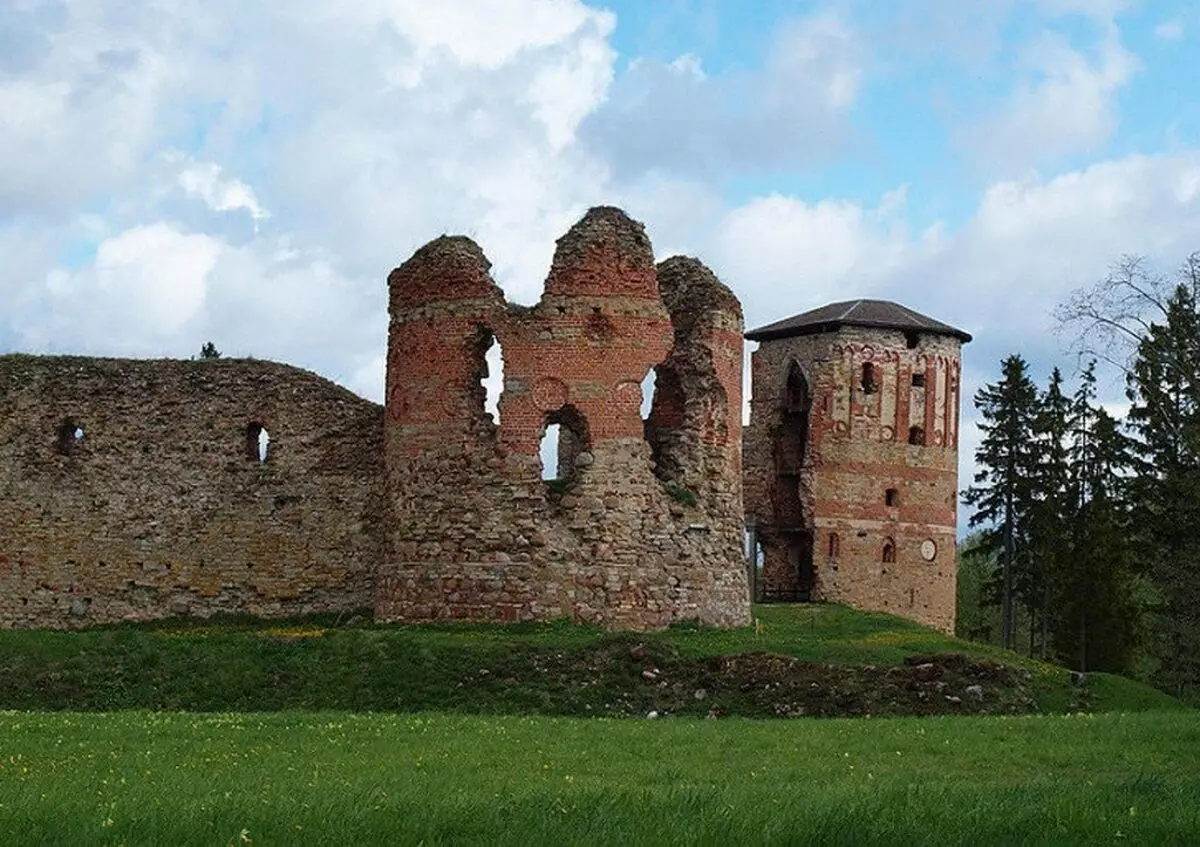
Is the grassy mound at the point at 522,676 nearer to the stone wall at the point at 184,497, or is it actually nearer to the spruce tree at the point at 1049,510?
the stone wall at the point at 184,497

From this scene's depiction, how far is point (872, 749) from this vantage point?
647 inches

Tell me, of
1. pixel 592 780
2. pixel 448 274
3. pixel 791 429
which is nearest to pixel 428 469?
pixel 448 274

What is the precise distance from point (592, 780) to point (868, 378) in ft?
115

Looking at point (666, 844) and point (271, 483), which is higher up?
point (271, 483)

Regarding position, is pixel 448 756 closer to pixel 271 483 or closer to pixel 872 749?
pixel 872 749

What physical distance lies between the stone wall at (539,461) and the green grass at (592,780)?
7678 mm

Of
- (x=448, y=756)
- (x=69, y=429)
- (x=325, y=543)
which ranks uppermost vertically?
(x=69, y=429)

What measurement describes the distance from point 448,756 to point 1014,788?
5.01 m

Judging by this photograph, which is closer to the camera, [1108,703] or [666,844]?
[666,844]

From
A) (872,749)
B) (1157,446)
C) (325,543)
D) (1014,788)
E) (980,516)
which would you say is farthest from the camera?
(980,516)

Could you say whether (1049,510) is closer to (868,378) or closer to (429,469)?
(868,378)

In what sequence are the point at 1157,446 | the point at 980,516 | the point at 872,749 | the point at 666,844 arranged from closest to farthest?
1. the point at 666,844
2. the point at 872,749
3. the point at 1157,446
4. the point at 980,516

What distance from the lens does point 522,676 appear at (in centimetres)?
2356

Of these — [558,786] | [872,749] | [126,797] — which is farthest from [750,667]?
[126,797]
